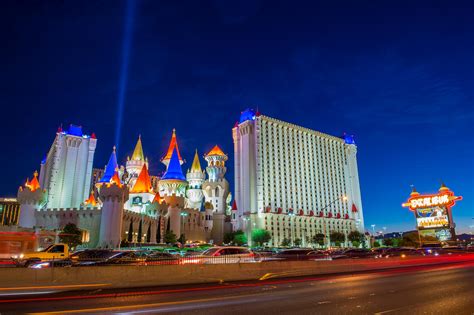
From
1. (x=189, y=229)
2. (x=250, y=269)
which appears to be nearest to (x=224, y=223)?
(x=189, y=229)

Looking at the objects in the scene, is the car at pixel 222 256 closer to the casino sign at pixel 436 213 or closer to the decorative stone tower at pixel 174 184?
the casino sign at pixel 436 213

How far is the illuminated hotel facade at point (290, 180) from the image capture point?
101625 millimetres

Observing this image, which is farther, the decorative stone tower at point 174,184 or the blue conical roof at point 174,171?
the blue conical roof at point 174,171

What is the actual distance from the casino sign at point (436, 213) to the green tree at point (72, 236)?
187 ft

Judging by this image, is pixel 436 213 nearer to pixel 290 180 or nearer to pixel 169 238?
pixel 169 238

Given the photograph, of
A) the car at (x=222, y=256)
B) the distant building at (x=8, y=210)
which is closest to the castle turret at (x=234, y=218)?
the distant building at (x=8, y=210)

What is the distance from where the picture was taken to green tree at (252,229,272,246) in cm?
9000

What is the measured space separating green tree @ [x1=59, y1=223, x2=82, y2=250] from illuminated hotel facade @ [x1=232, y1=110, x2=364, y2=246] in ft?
179

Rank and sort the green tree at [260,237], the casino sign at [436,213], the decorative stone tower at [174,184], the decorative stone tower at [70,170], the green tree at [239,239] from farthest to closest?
the green tree at [260,237], the green tree at [239,239], the decorative stone tower at [70,170], the decorative stone tower at [174,184], the casino sign at [436,213]

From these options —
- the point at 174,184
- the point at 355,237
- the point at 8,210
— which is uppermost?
the point at 174,184

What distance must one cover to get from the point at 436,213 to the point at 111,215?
54533mm

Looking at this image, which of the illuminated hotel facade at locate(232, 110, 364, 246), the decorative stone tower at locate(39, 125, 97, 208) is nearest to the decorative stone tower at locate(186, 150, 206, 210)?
the illuminated hotel facade at locate(232, 110, 364, 246)

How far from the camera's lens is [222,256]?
18.2m

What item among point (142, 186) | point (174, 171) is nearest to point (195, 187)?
point (174, 171)
